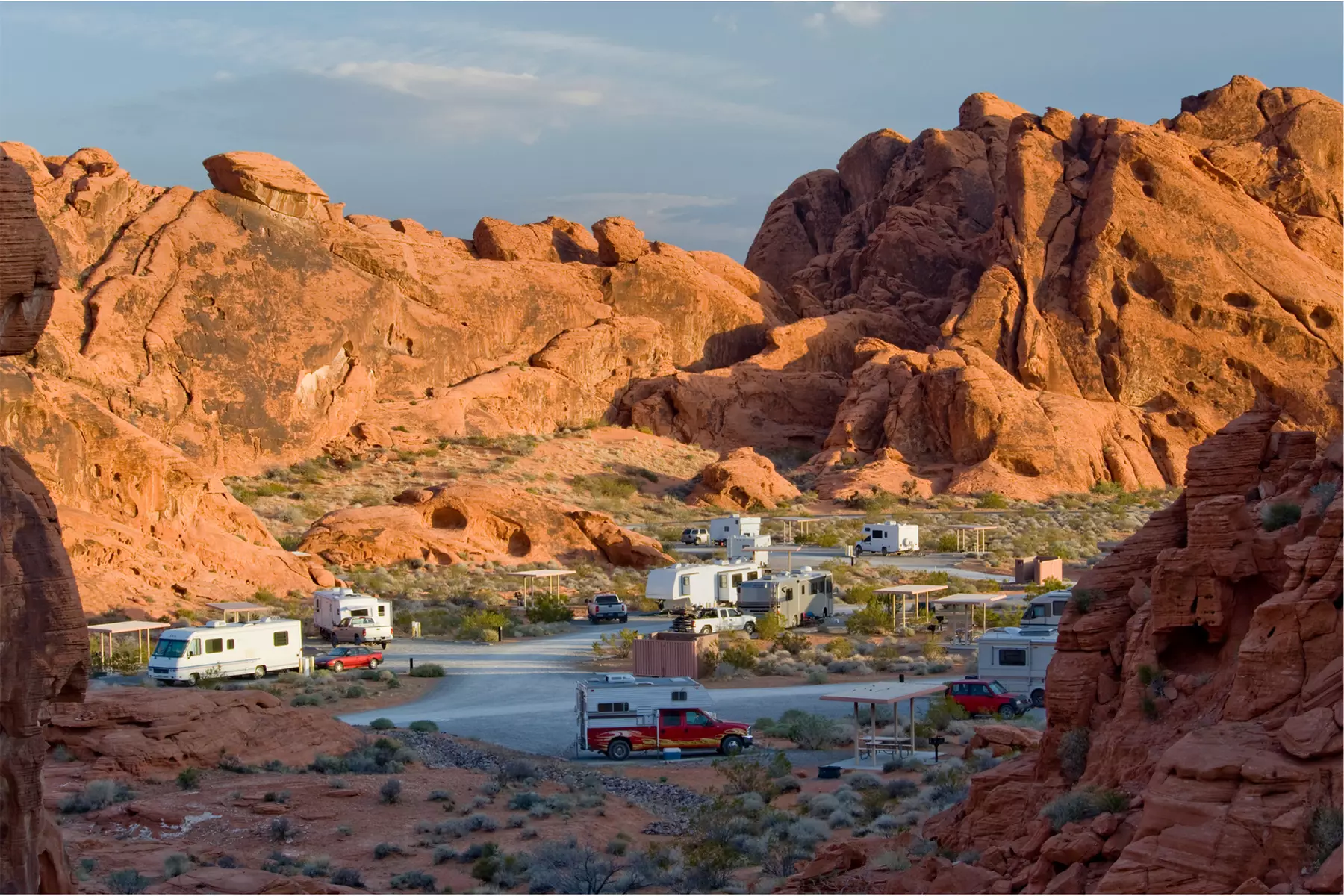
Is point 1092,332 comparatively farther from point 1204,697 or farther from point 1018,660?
point 1204,697

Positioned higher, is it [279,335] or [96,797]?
[279,335]

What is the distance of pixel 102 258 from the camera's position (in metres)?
67.1

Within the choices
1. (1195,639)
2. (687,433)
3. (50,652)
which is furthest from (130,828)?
(687,433)

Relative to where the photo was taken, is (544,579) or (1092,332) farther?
(1092,332)

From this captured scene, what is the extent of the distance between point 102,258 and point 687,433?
1241 inches

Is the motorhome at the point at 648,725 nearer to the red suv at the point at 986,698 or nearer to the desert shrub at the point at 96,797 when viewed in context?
the red suv at the point at 986,698

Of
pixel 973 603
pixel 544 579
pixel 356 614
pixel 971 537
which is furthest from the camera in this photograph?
pixel 971 537

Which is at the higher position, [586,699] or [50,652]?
[50,652]

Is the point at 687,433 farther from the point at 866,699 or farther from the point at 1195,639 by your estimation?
→ the point at 1195,639

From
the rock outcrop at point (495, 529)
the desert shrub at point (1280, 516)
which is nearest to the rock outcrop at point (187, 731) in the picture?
the desert shrub at point (1280, 516)

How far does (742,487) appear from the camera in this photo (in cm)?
6738

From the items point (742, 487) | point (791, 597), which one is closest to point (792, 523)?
point (742, 487)

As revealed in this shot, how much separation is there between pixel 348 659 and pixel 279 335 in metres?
37.6

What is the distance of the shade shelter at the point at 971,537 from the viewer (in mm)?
55469
